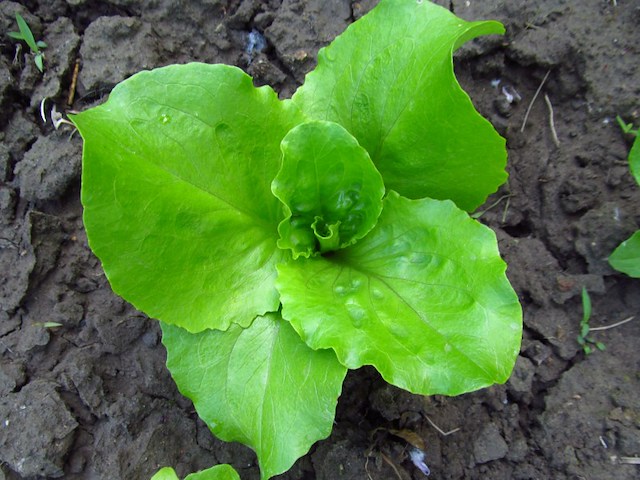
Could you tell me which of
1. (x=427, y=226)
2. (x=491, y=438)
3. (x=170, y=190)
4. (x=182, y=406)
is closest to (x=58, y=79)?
(x=170, y=190)

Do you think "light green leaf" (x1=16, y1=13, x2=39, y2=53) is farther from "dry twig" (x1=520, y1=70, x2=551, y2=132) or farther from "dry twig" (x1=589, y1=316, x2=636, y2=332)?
"dry twig" (x1=589, y1=316, x2=636, y2=332)

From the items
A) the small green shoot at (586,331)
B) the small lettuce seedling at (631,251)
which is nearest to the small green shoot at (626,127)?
the small lettuce seedling at (631,251)

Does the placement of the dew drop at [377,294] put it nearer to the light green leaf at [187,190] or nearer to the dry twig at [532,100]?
the light green leaf at [187,190]

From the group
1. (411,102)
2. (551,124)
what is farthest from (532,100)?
(411,102)

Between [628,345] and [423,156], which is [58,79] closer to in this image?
[423,156]

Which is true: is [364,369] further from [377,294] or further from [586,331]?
[586,331]

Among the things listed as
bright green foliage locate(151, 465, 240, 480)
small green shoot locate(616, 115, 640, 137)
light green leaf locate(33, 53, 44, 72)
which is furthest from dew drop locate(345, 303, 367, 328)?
light green leaf locate(33, 53, 44, 72)
